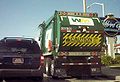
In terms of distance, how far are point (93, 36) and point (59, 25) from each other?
1.79 m

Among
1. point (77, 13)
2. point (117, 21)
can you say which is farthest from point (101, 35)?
point (117, 21)

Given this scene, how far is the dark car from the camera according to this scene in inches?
393

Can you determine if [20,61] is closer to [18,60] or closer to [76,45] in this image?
[18,60]

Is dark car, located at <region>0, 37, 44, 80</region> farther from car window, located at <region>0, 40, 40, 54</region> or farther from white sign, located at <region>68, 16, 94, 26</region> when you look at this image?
white sign, located at <region>68, 16, 94, 26</region>

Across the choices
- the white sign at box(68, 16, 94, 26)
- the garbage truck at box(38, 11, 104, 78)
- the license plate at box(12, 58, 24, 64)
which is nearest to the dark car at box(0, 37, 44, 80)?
the license plate at box(12, 58, 24, 64)

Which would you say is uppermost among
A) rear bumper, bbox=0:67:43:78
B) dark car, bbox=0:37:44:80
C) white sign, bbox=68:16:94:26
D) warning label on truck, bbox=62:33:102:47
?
white sign, bbox=68:16:94:26

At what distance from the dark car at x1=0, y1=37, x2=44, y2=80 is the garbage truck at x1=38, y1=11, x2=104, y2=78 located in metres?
4.15

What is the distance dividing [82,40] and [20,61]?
5154mm

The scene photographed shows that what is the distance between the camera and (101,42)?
14852 millimetres

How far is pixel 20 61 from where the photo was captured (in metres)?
10.1

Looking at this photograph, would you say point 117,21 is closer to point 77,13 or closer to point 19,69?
point 77,13

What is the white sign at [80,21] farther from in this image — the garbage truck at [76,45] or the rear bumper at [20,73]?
the rear bumper at [20,73]

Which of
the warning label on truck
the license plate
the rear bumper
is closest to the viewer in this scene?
the rear bumper

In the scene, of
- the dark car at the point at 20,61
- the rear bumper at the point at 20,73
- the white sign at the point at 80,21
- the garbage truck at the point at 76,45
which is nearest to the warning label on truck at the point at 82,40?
the garbage truck at the point at 76,45
